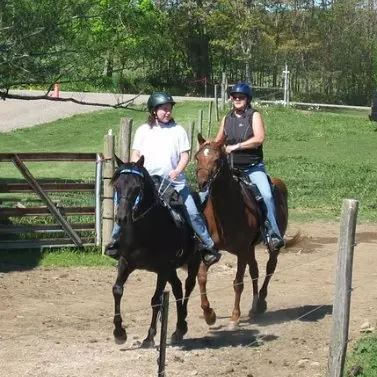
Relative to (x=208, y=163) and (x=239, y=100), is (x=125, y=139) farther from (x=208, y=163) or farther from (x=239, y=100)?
(x=208, y=163)

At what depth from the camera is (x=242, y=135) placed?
9961mm

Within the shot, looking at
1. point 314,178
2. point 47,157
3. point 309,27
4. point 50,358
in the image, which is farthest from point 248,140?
point 309,27

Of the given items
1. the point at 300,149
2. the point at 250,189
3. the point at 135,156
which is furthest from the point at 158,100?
the point at 300,149

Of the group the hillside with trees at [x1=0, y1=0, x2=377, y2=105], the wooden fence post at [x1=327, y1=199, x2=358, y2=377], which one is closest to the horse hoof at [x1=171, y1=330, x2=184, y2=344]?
the wooden fence post at [x1=327, y1=199, x2=358, y2=377]

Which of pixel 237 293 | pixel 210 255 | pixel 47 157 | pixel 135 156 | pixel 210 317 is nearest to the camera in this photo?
pixel 135 156

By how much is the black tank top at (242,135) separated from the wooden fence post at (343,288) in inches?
140

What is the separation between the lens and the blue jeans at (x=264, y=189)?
10086 millimetres

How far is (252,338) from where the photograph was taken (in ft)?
30.3

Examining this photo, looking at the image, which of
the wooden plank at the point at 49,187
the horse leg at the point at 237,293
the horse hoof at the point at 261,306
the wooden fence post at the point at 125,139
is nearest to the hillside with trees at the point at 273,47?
the wooden plank at the point at 49,187

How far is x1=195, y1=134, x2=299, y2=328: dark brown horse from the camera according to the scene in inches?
356

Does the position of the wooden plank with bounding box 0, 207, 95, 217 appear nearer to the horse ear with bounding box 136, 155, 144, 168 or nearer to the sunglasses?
the sunglasses

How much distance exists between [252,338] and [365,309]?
→ 165 cm

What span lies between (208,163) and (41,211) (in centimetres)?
481

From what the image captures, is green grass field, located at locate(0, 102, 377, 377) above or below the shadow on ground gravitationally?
above
